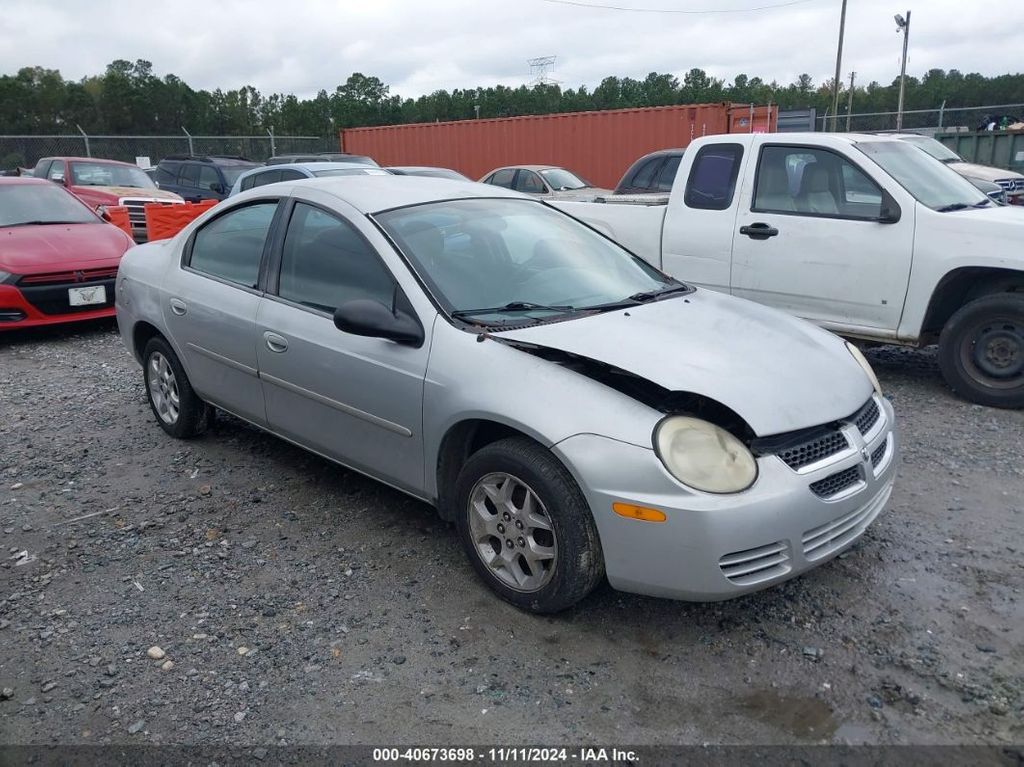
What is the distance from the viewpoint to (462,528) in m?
3.43

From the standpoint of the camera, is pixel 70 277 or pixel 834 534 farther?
pixel 70 277

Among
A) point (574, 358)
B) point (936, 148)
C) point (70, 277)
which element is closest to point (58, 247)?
point (70, 277)

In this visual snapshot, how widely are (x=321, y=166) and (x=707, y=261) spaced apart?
6.92 meters

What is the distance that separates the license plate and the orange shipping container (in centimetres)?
1316

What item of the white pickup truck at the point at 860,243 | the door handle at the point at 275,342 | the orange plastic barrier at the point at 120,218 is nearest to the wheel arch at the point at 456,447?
the door handle at the point at 275,342

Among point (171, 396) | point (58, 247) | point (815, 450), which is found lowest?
point (171, 396)

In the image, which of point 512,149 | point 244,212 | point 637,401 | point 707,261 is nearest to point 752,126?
point 512,149

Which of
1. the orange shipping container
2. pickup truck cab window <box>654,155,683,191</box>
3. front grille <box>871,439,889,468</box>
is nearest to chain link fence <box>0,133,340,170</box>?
the orange shipping container

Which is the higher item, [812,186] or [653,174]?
[653,174]

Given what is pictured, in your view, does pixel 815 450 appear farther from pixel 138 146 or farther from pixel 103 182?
pixel 138 146

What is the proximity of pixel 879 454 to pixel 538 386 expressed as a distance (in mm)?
1418

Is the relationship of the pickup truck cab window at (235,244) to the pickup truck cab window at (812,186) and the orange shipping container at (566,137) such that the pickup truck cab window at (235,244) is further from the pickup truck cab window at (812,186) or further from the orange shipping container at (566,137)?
the orange shipping container at (566,137)

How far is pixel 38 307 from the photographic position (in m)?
7.94

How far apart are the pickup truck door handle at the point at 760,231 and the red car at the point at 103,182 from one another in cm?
1033
